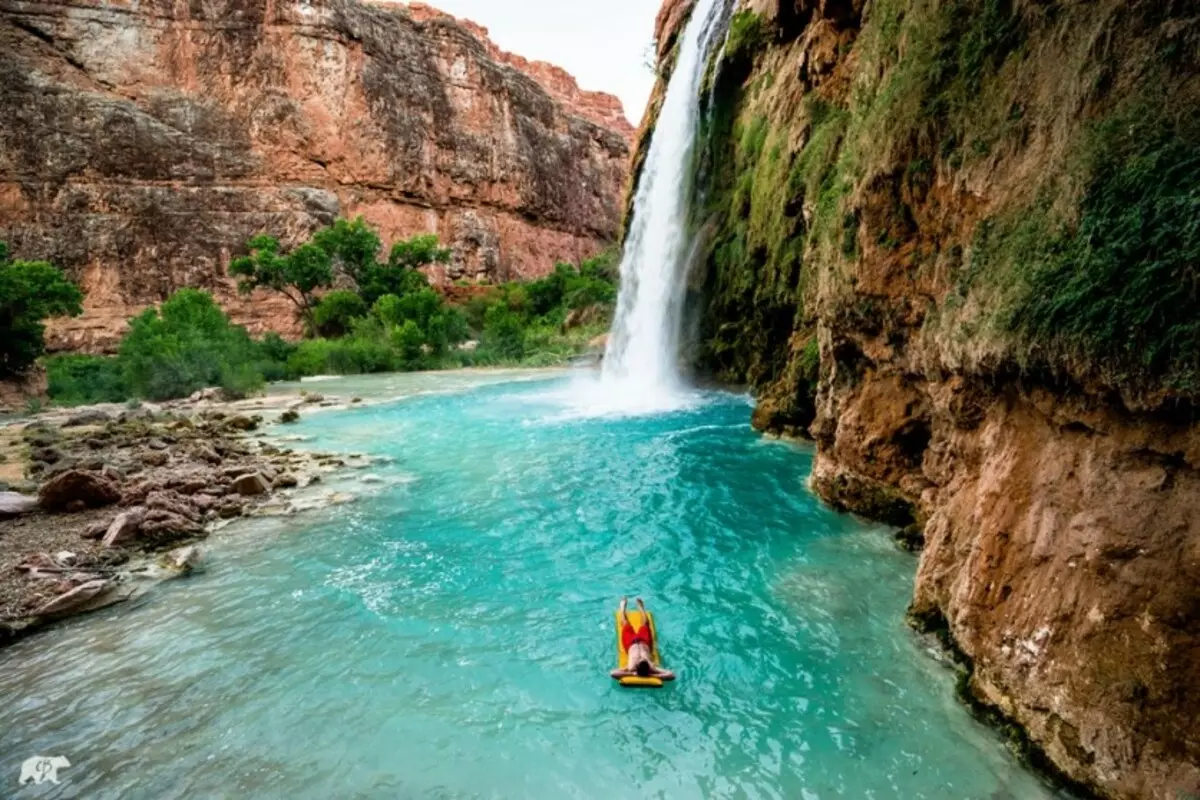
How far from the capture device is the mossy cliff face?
254cm

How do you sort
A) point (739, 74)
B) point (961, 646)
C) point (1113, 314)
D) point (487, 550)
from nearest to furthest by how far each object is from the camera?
point (1113, 314) → point (961, 646) → point (487, 550) → point (739, 74)

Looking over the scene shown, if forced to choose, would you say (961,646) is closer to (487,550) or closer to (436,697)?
(436,697)

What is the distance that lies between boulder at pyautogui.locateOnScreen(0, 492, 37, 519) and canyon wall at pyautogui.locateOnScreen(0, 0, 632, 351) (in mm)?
30547

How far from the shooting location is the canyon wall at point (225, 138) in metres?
32.3

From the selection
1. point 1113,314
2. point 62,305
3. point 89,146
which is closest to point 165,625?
point 1113,314

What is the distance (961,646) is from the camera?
375cm

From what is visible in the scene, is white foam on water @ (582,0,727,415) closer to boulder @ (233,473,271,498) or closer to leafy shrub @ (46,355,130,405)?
boulder @ (233,473,271,498)

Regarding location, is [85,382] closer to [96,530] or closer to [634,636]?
[96,530]

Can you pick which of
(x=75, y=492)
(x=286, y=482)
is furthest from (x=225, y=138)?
(x=75, y=492)

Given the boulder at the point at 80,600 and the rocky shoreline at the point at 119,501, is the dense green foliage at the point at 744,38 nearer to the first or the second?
the rocky shoreline at the point at 119,501

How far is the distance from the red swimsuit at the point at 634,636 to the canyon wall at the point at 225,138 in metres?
36.9

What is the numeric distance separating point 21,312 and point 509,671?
23260 millimetres

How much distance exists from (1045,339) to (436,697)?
400 cm

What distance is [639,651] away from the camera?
3990 mm
